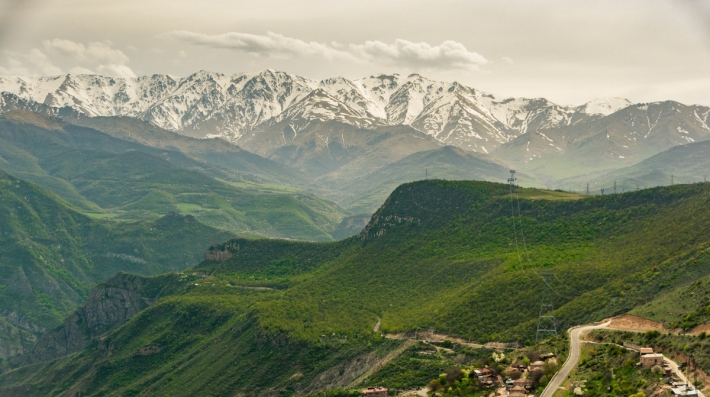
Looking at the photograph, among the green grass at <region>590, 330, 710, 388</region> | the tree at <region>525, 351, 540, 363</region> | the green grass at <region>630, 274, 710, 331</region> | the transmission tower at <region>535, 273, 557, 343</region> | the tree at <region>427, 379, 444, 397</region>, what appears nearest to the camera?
the green grass at <region>590, 330, 710, 388</region>

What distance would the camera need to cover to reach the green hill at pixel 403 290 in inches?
4348

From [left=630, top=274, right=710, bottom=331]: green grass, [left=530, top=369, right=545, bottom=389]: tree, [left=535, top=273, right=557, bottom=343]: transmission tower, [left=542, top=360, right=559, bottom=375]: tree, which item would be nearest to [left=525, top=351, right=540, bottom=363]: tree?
[left=542, top=360, right=559, bottom=375]: tree

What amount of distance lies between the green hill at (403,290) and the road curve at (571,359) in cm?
809

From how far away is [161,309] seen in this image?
17788cm

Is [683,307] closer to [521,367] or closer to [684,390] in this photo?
[521,367]

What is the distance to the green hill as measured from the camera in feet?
362

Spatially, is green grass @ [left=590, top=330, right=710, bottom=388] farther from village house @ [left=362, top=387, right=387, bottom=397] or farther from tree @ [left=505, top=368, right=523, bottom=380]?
village house @ [left=362, top=387, right=387, bottom=397]

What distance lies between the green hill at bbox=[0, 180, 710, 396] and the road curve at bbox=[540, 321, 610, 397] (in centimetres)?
809

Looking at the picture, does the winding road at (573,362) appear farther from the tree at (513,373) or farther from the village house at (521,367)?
the tree at (513,373)

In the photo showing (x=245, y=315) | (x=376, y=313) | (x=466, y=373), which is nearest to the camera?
(x=466, y=373)

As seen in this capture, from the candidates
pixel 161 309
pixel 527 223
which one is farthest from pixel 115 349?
pixel 527 223

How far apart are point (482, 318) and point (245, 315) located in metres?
52.2

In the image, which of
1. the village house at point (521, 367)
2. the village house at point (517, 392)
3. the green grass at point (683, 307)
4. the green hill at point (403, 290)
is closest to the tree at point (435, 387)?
the village house at point (521, 367)

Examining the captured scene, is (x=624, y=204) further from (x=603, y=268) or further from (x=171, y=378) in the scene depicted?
(x=171, y=378)
